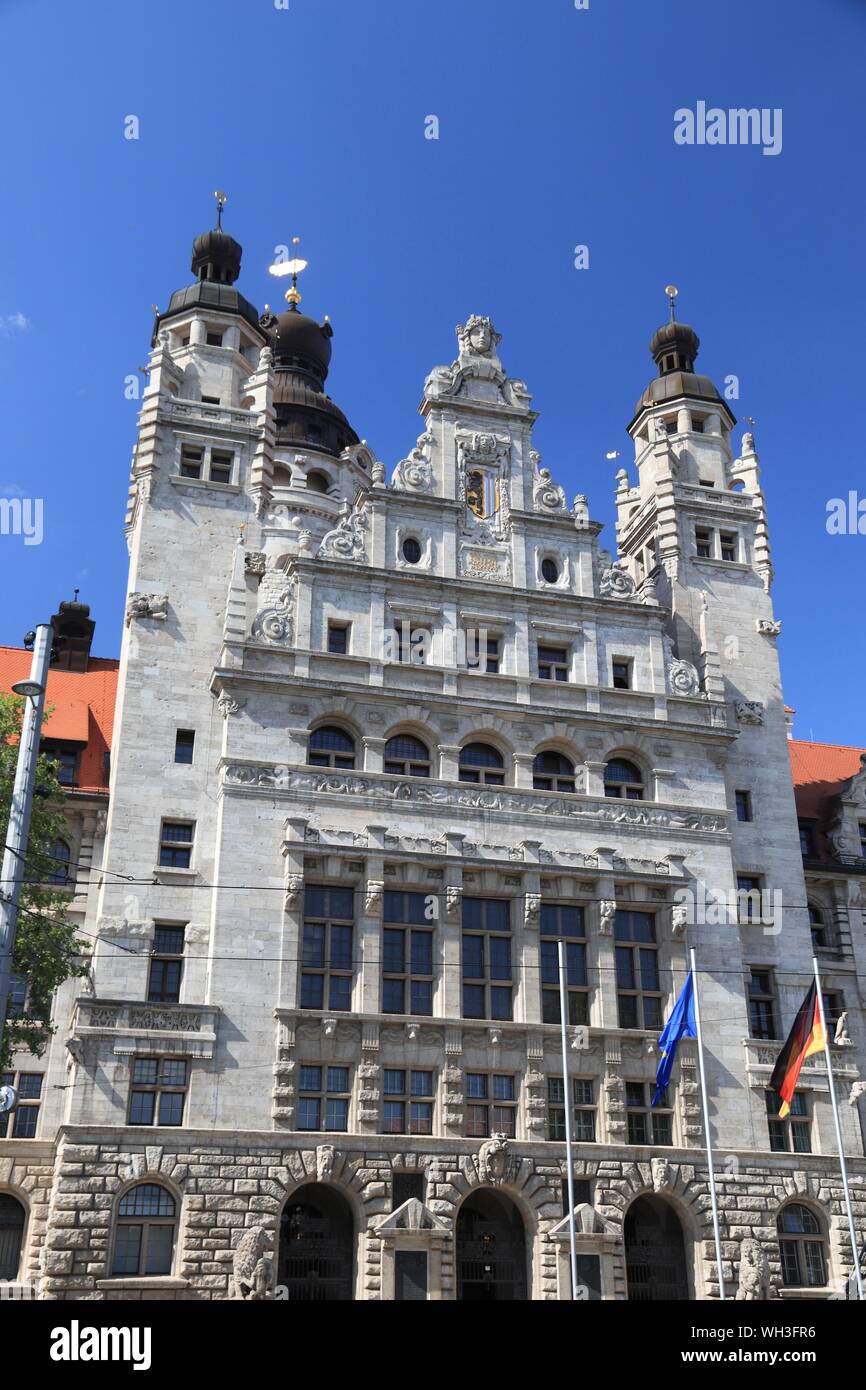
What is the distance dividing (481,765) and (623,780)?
5226mm

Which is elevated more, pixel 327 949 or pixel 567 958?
pixel 567 958

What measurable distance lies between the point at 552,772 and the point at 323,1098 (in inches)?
534

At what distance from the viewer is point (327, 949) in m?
39.6

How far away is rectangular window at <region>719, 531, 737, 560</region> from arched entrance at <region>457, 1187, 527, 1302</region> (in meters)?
26.6

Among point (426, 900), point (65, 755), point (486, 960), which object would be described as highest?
point (65, 755)

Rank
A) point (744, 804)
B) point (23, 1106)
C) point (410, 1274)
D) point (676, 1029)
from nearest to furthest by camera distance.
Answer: point (410, 1274), point (676, 1029), point (23, 1106), point (744, 804)

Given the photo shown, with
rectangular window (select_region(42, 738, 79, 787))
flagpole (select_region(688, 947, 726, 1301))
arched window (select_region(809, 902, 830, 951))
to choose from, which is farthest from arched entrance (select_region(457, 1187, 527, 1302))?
rectangular window (select_region(42, 738, 79, 787))

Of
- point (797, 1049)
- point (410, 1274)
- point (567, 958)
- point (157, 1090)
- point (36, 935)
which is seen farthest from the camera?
point (567, 958)

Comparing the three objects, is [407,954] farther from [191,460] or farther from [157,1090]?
[191,460]

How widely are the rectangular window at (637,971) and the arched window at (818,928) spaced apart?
388 inches

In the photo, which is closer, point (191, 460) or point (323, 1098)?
point (323, 1098)

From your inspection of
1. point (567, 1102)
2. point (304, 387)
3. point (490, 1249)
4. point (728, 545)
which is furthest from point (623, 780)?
point (304, 387)

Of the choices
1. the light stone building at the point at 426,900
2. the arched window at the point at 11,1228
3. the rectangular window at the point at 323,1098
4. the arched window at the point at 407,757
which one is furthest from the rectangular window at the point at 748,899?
the arched window at the point at 11,1228

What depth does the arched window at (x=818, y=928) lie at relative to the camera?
4972cm
